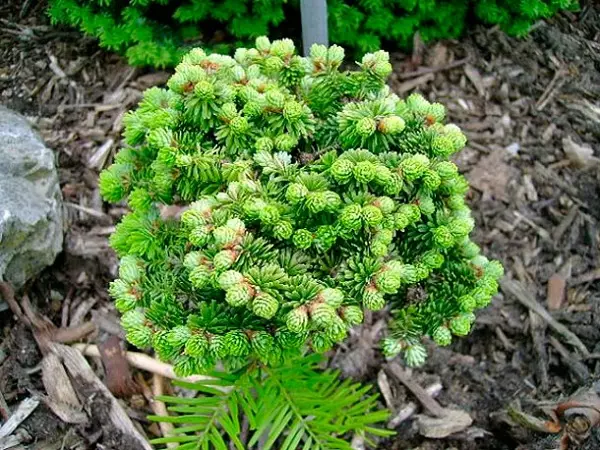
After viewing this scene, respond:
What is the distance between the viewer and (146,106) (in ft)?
6.50

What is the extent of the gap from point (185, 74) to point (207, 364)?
2.44 ft

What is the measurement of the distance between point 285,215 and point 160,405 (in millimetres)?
1103

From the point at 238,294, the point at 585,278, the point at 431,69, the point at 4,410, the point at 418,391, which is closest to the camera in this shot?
the point at 238,294

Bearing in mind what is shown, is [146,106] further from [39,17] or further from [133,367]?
[39,17]

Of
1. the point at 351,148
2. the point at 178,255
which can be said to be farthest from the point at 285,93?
the point at 178,255

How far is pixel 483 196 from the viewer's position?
3.10 meters

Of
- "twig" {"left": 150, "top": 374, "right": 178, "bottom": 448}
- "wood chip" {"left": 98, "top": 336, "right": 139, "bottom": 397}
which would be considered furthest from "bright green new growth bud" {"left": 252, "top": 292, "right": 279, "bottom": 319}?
"wood chip" {"left": 98, "top": 336, "right": 139, "bottom": 397}

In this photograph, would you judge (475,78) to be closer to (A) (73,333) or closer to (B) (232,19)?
(B) (232,19)

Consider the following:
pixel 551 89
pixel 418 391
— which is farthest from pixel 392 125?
pixel 551 89

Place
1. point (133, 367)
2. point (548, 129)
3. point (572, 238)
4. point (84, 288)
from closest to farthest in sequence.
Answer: point (133, 367) → point (84, 288) → point (572, 238) → point (548, 129)

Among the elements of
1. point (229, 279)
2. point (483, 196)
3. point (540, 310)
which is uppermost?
point (229, 279)

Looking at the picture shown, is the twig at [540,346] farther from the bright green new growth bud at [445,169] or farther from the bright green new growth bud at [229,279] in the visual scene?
the bright green new growth bud at [229,279]

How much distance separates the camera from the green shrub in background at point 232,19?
3.03 meters

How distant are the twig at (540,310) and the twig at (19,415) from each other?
181 cm
